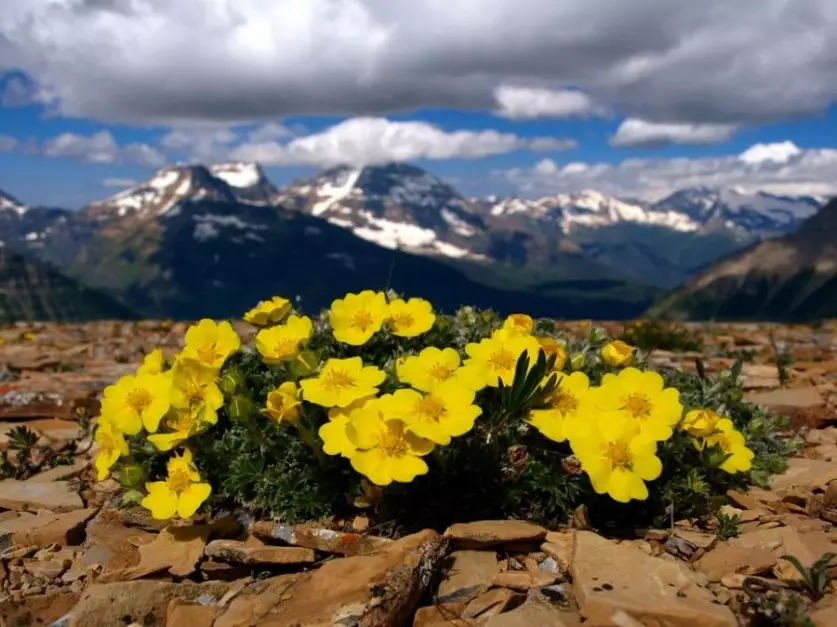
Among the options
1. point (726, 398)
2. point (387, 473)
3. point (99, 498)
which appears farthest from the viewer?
point (726, 398)

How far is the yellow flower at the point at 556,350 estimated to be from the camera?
15.6 feet

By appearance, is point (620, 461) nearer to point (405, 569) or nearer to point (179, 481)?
point (405, 569)

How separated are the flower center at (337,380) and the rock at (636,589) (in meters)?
1.48

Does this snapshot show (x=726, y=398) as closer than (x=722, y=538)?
No

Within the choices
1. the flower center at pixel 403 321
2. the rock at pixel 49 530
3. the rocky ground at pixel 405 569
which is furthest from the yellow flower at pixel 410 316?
the rock at pixel 49 530

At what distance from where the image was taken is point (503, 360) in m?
4.49

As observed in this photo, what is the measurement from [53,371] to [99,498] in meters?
6.68

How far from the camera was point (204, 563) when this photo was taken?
4.28 metres

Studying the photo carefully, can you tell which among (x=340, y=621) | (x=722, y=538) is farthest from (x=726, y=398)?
(x=340, y=621)

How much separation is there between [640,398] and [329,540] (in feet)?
6.31

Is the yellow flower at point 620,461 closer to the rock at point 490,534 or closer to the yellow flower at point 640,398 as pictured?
the yellow flower at point 640,398

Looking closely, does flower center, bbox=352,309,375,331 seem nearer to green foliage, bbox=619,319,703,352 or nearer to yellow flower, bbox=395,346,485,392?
yellow flower, bbox=395,346,485,392

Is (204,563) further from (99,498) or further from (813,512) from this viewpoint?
(813,512)

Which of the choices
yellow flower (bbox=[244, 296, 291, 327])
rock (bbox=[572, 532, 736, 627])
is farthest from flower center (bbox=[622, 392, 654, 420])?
yellow flower (bbox=[244, 296, 291, 327])
